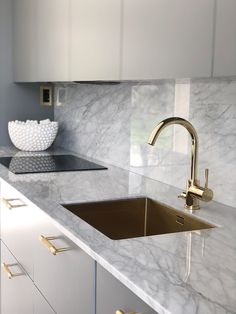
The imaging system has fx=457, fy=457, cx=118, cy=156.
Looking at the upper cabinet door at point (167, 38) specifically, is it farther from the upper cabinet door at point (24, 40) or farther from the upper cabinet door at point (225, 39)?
the upper cabinet door at point (24, 40)

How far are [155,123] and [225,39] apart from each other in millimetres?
916

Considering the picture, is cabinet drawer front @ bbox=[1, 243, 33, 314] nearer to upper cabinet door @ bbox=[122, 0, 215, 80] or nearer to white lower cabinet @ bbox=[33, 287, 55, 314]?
→ white lower cabinet @ bbox=[33, 287, 55, 314]

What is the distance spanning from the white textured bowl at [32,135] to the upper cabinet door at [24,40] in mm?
304

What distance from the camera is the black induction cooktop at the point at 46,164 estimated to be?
2.28m

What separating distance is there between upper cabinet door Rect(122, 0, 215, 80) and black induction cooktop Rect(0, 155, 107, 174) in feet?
2.67

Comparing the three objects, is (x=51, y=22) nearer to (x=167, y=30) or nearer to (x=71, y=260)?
(x=167, y=30)

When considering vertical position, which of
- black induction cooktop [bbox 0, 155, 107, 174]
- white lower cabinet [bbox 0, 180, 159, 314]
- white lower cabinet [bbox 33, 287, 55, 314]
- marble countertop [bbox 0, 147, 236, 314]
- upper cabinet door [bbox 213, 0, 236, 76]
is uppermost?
upper cabinet door [bbox 213, 0, 236, 76]

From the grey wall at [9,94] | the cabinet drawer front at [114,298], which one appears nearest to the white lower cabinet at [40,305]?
the cabinet drawer front at [114,298]

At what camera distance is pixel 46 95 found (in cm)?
329

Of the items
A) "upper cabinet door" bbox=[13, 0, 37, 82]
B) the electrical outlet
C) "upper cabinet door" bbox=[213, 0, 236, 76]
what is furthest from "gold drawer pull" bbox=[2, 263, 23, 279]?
the electrical outlet

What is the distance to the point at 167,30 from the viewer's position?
4.49 feet

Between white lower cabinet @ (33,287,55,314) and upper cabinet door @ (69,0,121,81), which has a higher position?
upper cabinet door @ (69,0,121,81)

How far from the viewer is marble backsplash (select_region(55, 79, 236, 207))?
1616 millimetres

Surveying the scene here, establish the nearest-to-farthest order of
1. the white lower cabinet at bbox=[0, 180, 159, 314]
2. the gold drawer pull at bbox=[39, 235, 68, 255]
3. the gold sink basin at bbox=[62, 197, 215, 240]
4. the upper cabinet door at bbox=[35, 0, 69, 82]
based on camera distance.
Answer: the white lower cabinet at bbox=[0, 180, 159, 314] < the gold drawer pull at bbox=[39, 235, 68, 255] < the gold sink basin at bbox=[62, 197, 215, 240] < the upper cabinet door at bbox=[35, 0, 69, 82]
